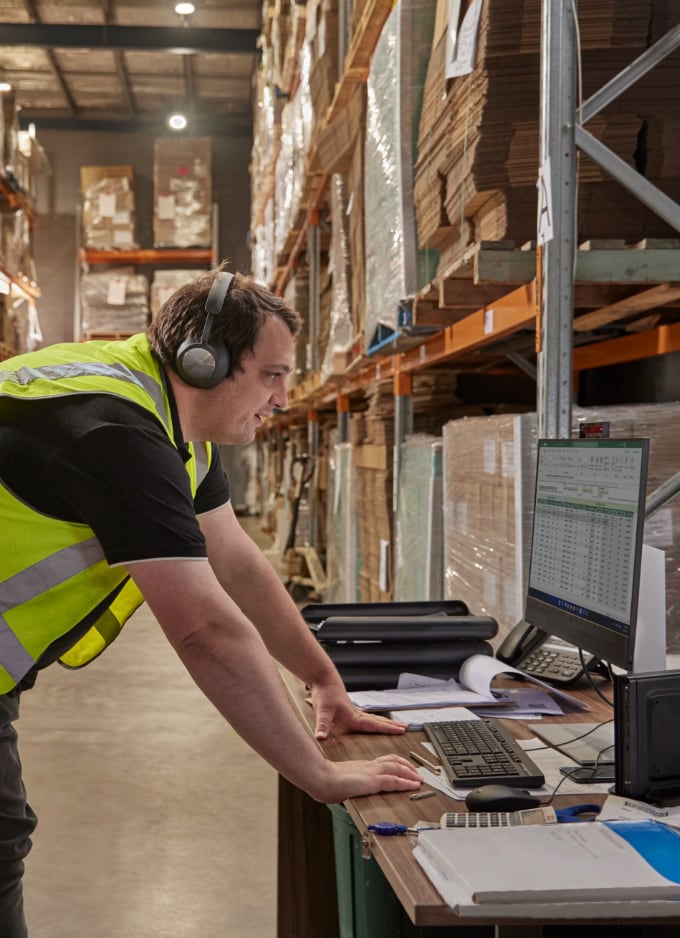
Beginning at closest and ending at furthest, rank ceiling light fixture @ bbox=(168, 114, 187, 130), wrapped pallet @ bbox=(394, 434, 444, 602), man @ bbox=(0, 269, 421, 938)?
man @ bbox=(0, 269, 421, 938) → wrapped pallet @ bbox=(394, 434, 444, 602) → ceiling light fixture @ bbox=(168, 114, 187, 130)

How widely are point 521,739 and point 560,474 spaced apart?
49cm

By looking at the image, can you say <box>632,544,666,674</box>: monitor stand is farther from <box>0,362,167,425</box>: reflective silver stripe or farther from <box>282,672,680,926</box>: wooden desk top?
<box>0,362,167,425</box>: reflective silver stripe

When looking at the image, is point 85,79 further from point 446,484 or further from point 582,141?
point 582,141

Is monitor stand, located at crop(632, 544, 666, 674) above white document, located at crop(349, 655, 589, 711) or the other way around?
above

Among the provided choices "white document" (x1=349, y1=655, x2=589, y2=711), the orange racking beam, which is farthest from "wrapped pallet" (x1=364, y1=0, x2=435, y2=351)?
"white document" (x1=349, y1=655, x2=589, y2=711)

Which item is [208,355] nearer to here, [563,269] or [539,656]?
[563,269]

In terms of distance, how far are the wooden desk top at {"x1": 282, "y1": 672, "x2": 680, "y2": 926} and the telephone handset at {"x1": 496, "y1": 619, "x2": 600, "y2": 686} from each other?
0.25 feet

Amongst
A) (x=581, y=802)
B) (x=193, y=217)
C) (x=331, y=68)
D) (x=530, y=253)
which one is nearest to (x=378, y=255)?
(x=530, y=253)

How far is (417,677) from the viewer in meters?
2.36

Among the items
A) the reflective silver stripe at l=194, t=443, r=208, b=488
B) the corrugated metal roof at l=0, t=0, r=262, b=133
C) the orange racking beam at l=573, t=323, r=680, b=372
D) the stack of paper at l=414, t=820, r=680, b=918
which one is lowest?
the stack of paper at l=414, t=820, r=680, b=918

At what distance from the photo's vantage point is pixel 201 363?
197 cm

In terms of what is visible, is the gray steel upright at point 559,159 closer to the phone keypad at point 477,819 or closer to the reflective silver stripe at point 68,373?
the reflective silver stripe at point 68,373

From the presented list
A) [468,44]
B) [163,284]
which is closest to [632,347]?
[468,44]

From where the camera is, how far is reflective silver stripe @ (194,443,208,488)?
2393 millimetres
